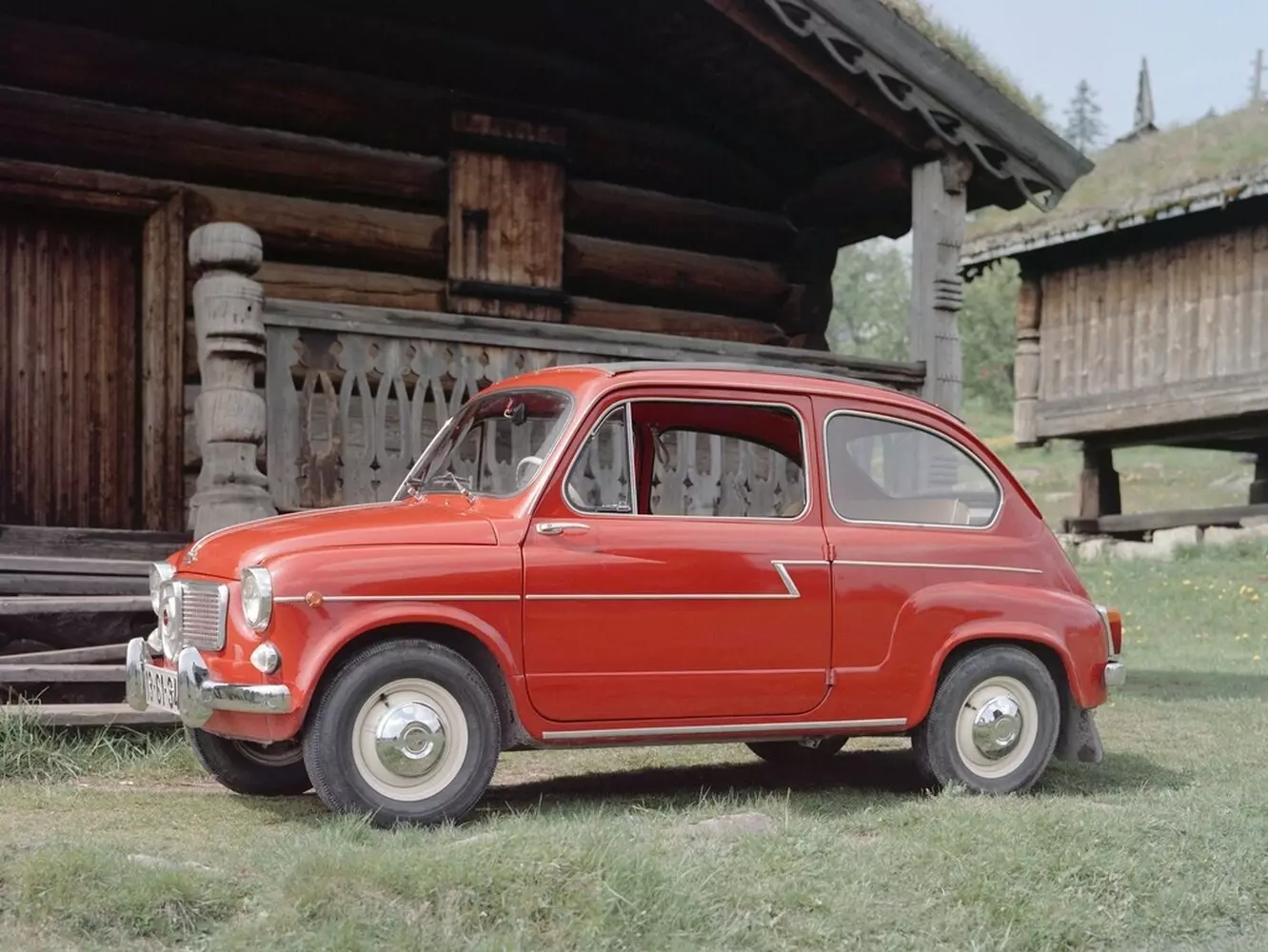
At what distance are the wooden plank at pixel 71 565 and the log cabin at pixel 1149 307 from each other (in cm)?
1438

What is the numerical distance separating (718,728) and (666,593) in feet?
1.85

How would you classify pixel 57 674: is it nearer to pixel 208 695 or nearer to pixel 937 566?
pixel 208 695

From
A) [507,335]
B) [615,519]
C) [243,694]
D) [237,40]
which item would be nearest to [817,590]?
[615,519]

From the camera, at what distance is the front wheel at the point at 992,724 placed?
6.18 m

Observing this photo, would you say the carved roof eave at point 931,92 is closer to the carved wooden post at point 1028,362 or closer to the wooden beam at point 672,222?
the wooden beam at point 672,222

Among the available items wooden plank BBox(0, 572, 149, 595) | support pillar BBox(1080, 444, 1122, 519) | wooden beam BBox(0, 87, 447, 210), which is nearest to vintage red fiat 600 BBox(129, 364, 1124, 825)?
wooden plank BBox(0, 572, 149, 595)

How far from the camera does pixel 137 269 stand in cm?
955

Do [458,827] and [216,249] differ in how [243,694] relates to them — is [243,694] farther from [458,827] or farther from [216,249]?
[216,249]

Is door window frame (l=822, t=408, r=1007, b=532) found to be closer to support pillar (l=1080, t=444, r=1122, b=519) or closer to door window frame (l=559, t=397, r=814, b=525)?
door window frame (l=559, t=397, r=814, b=525)

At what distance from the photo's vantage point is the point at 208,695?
5.08 metres

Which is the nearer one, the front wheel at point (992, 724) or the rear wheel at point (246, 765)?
the rear wheel at point (246, 765)

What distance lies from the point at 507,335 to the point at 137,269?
8.77 feet

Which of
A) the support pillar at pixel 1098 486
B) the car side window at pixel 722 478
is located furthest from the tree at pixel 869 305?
the car side window at pixel 722 478

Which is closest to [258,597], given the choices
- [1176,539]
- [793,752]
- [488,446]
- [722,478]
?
[488,446]
